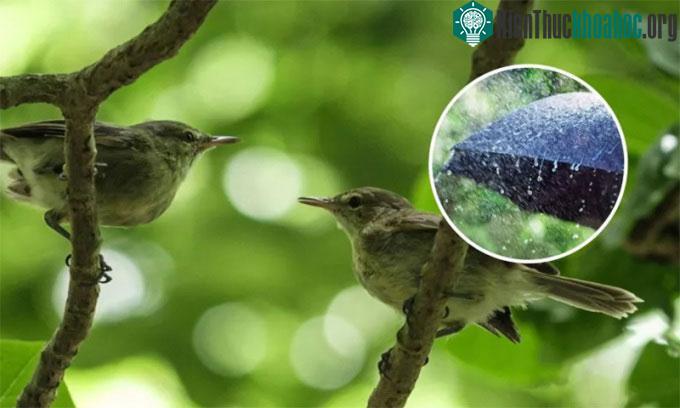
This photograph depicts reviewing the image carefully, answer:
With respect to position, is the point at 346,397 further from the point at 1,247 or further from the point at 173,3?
the point at 173,3

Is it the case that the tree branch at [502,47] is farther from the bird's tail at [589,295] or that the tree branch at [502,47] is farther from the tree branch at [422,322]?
the bird's tail at [589,295]

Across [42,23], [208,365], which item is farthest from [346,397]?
[42,23]

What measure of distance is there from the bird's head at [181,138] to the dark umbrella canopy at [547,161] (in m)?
1.84

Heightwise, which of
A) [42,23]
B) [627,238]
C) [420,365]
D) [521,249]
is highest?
[42,23]

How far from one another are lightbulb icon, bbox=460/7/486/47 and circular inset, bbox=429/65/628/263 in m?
0.42

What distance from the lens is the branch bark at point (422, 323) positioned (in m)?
2.47

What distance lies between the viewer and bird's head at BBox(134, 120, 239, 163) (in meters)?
4.09

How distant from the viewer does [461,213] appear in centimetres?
235

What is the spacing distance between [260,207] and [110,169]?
16.2 feet

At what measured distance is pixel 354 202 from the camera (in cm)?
454

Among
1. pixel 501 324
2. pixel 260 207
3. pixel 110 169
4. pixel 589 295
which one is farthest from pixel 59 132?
pixel 260 207

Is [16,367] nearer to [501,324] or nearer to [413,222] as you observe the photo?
[413,222]

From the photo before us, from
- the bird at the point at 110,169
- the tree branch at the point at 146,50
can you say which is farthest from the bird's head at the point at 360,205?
the tree branch at the point at 146,50

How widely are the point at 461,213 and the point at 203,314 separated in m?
6.27
